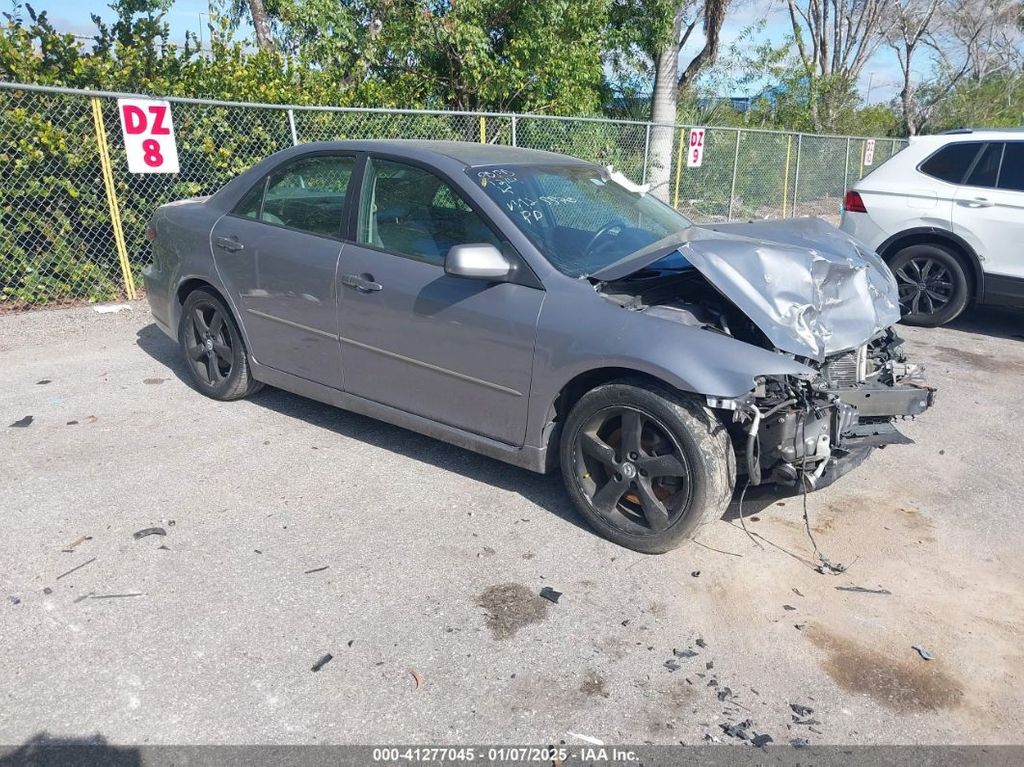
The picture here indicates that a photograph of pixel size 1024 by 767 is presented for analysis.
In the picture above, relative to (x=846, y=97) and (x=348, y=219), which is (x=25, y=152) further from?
(x=846, y=97)

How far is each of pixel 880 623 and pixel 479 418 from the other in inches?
79.9

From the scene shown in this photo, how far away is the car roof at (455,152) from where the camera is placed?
14.6ft

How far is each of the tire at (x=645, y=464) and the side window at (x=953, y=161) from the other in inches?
229

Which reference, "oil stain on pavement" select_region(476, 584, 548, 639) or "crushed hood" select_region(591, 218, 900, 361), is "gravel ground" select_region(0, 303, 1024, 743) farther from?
"crushed hood" select_region(591, 218, 900, 361)

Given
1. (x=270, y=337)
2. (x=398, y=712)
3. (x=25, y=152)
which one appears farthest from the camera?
(x=25, y=152)

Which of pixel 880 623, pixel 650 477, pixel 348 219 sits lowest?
pixel 880 623

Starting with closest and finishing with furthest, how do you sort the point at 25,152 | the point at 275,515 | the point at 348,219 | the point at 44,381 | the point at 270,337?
the point at 275,515
the point at 348,219
the point at 270,337
the point at 44,381
the point at 25,152

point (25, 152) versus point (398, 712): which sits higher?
point (25, 152)

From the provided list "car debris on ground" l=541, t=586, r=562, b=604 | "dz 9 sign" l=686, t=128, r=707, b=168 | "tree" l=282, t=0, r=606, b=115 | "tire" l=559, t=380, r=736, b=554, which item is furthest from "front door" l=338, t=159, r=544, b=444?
"dz 9 sign" l=686, t=128, r=707, b=168

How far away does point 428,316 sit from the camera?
13.8 feet

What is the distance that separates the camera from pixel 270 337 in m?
5.03

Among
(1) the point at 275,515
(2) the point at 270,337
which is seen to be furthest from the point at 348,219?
(1) the point at 275,515

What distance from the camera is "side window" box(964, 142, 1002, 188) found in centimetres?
764

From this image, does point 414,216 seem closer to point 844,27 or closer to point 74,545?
point 74,545
